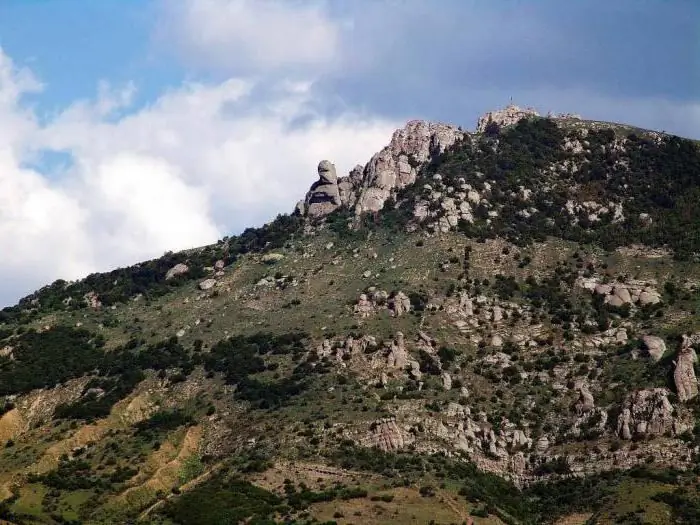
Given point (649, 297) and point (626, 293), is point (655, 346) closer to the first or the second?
point (649, 297)

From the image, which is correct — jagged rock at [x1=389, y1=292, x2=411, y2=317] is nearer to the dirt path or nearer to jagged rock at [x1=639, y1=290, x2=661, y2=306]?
the dirt path

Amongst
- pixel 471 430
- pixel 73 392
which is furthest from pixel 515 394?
pixel 73 392

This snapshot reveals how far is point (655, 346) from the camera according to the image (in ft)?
522

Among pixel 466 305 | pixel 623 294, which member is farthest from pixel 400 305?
pixel 623 294

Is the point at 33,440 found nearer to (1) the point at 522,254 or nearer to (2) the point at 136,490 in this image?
(2) the point at 136,490

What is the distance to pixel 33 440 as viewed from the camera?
531 ft

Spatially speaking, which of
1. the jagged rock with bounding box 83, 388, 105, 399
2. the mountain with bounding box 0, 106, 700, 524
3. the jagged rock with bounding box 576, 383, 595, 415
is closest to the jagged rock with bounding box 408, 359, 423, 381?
the mountain with bounding box 0, 106, 700, 524

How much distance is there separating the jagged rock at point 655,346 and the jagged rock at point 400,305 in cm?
3863

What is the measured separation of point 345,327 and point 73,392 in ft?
153

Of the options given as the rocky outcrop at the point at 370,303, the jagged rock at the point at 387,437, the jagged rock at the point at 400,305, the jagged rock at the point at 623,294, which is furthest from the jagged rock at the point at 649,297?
the jagged rock at the point at 387,437

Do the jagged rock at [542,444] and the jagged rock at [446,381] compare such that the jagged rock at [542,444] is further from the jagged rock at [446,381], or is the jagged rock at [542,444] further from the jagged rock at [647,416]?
the jagged rock at [446,381]

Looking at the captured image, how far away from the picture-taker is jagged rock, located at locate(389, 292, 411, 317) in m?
175

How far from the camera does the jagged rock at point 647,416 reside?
144 metres

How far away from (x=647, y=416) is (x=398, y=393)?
35.8 m
